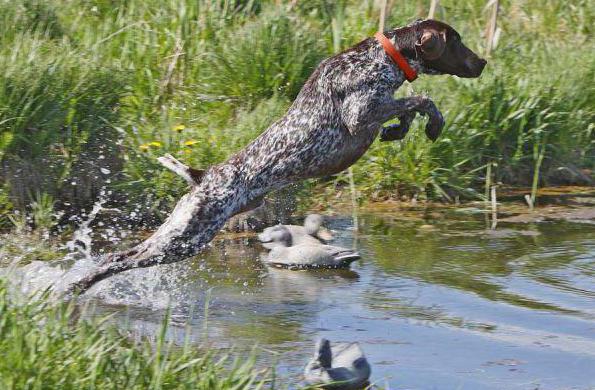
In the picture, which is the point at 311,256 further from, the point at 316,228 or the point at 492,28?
the point at 492,28

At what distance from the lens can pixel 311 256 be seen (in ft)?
24.3

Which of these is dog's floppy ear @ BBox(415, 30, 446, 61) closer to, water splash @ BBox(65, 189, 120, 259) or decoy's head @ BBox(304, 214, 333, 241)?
decoy's head @ BBox(304, 214, 333, 241)

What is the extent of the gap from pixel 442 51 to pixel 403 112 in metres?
0.40

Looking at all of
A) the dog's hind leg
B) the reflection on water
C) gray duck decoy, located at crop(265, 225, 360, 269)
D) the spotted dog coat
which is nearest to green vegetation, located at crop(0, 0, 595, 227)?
the reflection on water

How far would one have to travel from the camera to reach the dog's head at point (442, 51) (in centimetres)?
641

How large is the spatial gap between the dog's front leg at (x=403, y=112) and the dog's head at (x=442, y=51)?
0.23 metres

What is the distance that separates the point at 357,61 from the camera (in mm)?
6457

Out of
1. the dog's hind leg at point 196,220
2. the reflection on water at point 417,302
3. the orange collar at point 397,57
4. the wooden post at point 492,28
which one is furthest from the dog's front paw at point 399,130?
the wooden post at point 492,28

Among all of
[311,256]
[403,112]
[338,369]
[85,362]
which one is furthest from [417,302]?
[85,362]

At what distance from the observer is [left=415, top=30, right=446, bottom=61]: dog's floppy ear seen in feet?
20.9

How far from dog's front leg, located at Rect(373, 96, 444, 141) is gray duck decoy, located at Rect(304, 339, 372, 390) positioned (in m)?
1.55

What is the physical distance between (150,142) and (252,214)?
0.88m

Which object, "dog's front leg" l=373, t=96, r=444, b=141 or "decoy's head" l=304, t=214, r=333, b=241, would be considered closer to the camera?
"dog's front leg" l=373, t=96, r=444, b=141

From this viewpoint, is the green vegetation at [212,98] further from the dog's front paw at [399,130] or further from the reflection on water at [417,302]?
the dog's front paw at [399,130]
